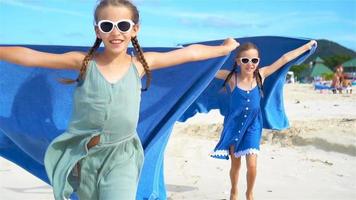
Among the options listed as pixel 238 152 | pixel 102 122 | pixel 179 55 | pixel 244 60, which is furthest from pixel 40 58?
pixel 238 152

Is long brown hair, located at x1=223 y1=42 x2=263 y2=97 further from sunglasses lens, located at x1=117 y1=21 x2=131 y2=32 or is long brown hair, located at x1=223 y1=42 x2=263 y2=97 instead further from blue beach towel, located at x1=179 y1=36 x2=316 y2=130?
sunglasses lens, located at x1=117 y1=21 x2=131 y2=32

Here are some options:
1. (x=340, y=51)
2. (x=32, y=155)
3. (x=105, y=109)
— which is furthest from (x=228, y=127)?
(x=340, y=51)

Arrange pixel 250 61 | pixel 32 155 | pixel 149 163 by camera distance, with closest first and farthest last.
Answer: pixel 32 155, pixel 149 163, pixel 250 61

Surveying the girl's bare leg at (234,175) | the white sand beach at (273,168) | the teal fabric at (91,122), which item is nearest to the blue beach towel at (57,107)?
the teal fabric at (91,122)

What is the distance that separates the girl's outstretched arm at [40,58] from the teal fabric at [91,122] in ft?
0.47

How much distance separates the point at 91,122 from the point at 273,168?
5.56m

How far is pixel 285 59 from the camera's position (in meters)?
6.59

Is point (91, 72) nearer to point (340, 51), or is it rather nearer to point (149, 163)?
point (149, 163)

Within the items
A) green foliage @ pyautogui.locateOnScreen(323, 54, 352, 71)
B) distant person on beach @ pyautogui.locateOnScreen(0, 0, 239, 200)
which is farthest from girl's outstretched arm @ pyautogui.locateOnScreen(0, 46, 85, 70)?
green foliage @ pyautogui.locateOnScreen(323, 54, 352, 71)

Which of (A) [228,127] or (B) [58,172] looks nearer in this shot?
(B) [58,172]

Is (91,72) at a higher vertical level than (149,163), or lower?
higher

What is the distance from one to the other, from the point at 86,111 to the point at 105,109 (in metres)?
0.13

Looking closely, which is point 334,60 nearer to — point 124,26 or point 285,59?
point 285,59

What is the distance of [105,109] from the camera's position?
3.53m
